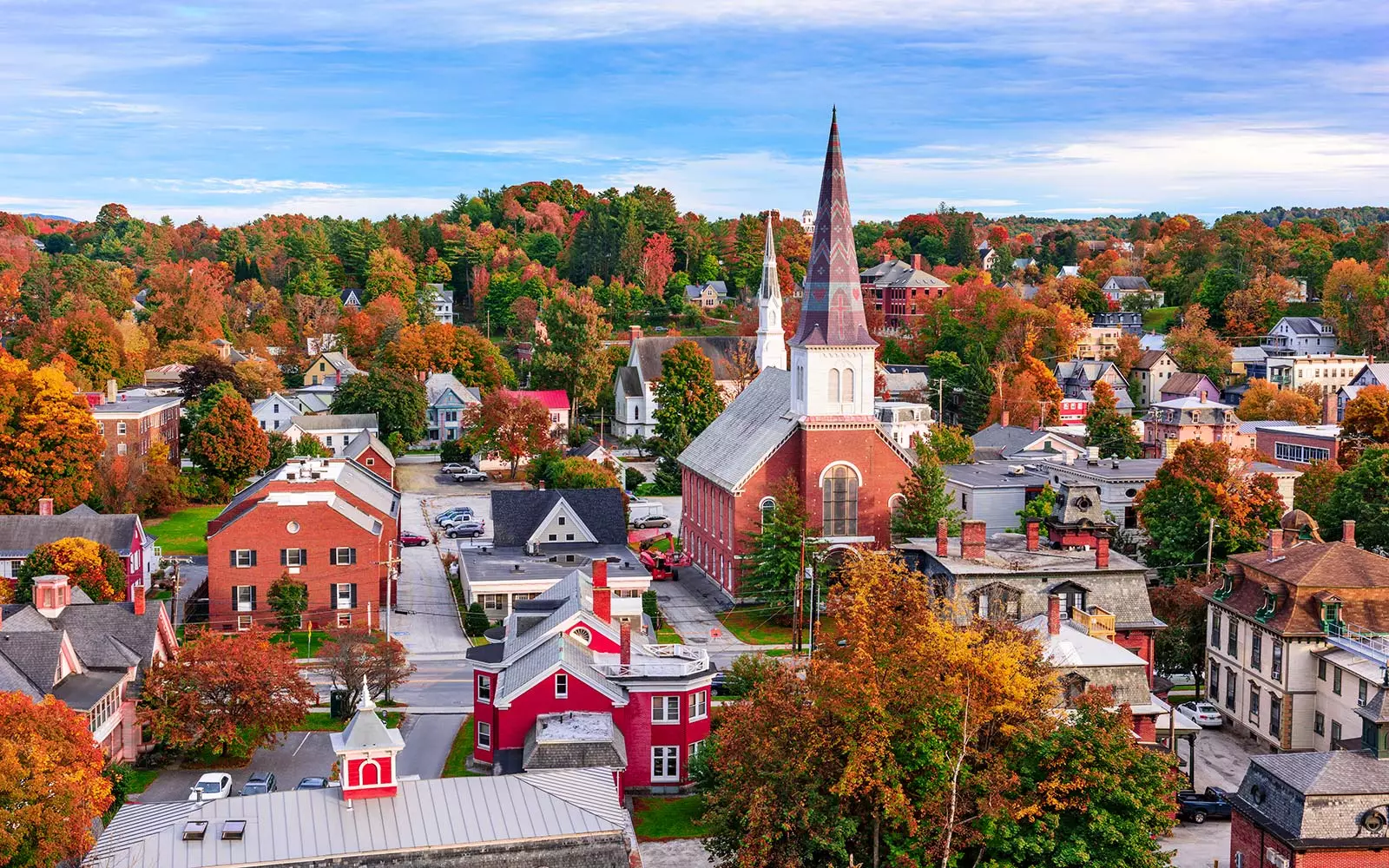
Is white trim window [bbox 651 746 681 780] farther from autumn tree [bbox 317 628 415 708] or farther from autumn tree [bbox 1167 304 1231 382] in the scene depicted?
autumn tree [bbox 1167 304 1231 382]

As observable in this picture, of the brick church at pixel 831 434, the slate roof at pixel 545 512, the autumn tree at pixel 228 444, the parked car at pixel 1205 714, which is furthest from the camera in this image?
the autumn tree at pixel 228 444

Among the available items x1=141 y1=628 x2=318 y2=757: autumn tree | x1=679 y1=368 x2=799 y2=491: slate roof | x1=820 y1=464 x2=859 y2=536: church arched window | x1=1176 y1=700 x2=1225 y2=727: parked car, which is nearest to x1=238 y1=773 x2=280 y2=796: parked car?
x1=141 y1=628 x2=318 y2=757: autumn tree

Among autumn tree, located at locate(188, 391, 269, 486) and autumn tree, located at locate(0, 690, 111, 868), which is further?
autumn tree, located at locate(188, 391, 269, 486)

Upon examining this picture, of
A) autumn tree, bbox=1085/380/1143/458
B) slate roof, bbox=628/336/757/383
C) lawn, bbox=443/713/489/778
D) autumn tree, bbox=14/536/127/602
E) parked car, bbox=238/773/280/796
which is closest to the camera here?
parked car, bbox=238/773/280/796

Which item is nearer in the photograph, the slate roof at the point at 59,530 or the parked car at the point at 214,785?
the parked car at the point at 214,785

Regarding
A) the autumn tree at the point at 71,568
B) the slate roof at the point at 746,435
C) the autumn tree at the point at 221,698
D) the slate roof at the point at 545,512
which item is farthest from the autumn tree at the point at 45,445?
the autumn tree at the point at 221,698

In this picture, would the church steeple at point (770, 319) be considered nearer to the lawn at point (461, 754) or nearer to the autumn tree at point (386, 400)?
the autumn tree at point (386, 400)

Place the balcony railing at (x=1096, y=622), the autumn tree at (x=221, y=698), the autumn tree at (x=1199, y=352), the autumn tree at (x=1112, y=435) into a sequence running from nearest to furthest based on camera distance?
the autumn tree at (x=221, y=698)
the balcony railing at (x=1096, y=622)
the autumn tree at (x=1112, y=435)
the autumn tree at (x=1199, y=352)

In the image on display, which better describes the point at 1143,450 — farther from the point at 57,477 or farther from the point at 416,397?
the point at 57,477

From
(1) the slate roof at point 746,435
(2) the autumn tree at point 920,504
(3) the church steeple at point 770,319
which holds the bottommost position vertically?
(2) the autumn tree at point 920,504
